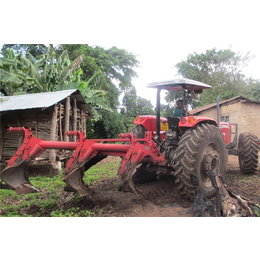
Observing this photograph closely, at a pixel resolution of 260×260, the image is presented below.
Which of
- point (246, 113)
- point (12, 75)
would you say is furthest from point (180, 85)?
point (246, 113)

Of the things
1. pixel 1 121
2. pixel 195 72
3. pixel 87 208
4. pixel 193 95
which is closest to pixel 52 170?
pixel 1 121

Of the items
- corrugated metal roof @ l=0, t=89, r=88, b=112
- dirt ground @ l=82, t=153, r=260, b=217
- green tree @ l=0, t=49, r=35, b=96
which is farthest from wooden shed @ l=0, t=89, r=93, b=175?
dirt ground @ l=82, t=153, r=260, b=217

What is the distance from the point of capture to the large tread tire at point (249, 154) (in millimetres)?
6637

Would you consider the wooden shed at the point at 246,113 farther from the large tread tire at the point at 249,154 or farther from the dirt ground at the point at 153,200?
the dirt ground at the point at 153,200

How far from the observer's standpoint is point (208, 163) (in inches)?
168

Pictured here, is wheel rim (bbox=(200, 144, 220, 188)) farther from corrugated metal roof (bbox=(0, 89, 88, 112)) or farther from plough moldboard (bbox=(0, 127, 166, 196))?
corrugated metal roof (bbox=(0, 89, 88, 112))

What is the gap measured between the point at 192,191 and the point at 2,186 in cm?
336

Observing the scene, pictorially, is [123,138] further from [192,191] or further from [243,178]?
[243,178]

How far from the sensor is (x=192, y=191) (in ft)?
13.2

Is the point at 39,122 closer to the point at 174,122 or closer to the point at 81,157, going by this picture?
the point at 81,157

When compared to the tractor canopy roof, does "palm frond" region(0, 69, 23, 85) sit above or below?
above

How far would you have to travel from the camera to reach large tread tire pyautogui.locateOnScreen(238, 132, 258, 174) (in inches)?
261

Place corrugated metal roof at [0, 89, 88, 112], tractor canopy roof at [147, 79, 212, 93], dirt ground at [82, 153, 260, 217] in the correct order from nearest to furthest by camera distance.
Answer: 1. dirt ground at [82, 153, 260, 217]
2. tractor canopy roof at [147, 79, 212, 93]
3. corrugated metal roof at [0, 89, 88, 112]

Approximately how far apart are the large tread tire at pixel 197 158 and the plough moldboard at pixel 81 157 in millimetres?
389
